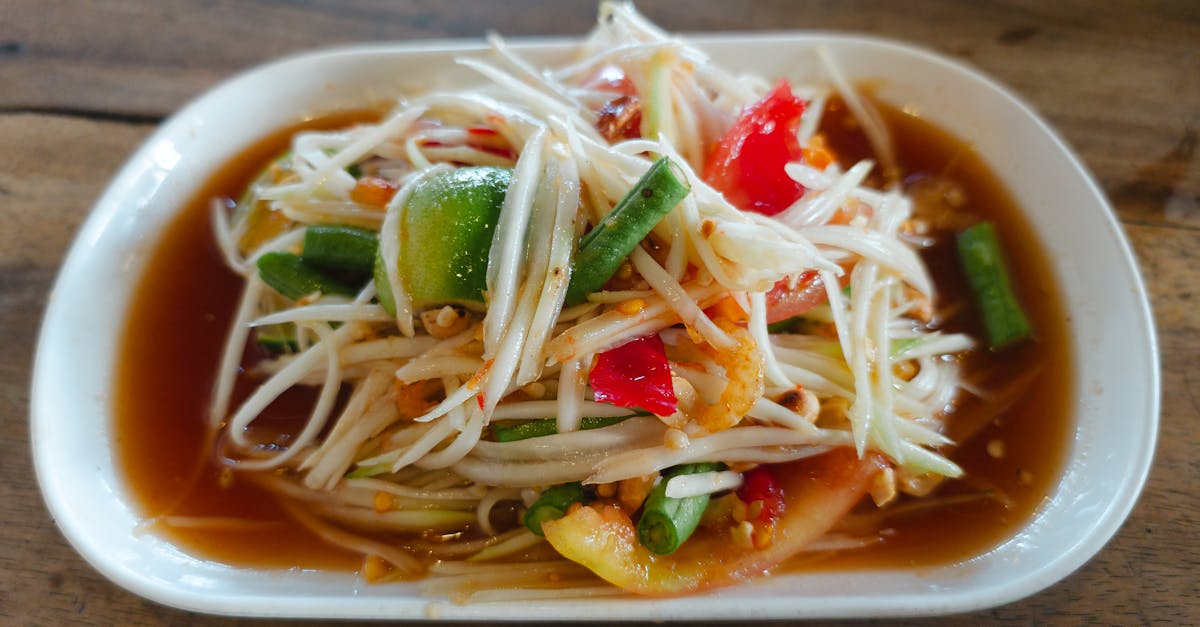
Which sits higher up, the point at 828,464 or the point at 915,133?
the point at 915,133

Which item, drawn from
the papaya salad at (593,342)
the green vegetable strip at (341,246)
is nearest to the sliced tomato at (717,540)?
the papaya salad at (593,342)

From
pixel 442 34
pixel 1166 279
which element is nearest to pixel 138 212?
pixel 442 34

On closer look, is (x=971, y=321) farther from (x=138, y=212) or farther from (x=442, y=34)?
(x=138, y=212)

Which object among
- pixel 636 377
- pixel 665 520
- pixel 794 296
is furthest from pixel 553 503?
pixel 794 296

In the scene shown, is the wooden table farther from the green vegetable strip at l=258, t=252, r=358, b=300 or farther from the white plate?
the green vegetable strip at l=258, t=252, r=358, b=300

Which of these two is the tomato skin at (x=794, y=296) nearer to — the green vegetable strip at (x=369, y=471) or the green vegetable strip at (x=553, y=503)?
the green vegetable strip at (x=553, y=503)

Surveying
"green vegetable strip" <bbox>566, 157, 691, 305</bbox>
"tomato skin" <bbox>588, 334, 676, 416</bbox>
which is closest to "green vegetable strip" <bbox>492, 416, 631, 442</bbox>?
"tomato skin" <bbox>588, 334, 676, 416</bbox>
